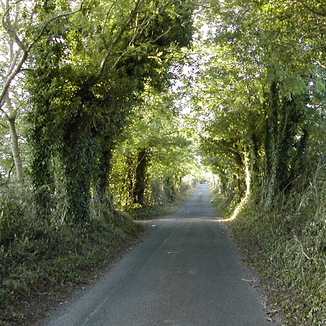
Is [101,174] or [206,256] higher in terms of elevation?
[101,174]

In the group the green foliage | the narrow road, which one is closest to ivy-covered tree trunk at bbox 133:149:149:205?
the green foliage

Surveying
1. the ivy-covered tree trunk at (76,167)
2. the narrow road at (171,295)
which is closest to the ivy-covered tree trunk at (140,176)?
the ivy-covered tree trunk at (76,167)

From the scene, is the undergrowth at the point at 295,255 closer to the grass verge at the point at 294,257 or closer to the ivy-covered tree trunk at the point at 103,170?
the grass verge at the point at 294,257

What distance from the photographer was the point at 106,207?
563 inches

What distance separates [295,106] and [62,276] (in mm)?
10935

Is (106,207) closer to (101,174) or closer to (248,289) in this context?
(101,174)

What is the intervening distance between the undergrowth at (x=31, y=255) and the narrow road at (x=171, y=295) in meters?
0.69

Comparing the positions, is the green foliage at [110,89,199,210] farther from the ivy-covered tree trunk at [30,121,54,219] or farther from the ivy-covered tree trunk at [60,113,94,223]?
the ivy-covered tree trunk at [30,121,54,219]

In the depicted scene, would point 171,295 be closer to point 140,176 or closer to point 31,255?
point 31,255

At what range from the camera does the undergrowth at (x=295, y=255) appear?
541 centimetres

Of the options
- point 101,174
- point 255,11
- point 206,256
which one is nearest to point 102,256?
point 206,256

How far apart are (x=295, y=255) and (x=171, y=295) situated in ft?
10.5

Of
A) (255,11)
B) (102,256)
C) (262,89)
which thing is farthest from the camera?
(262,89)

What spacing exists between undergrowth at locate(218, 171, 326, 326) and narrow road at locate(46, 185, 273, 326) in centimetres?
50
